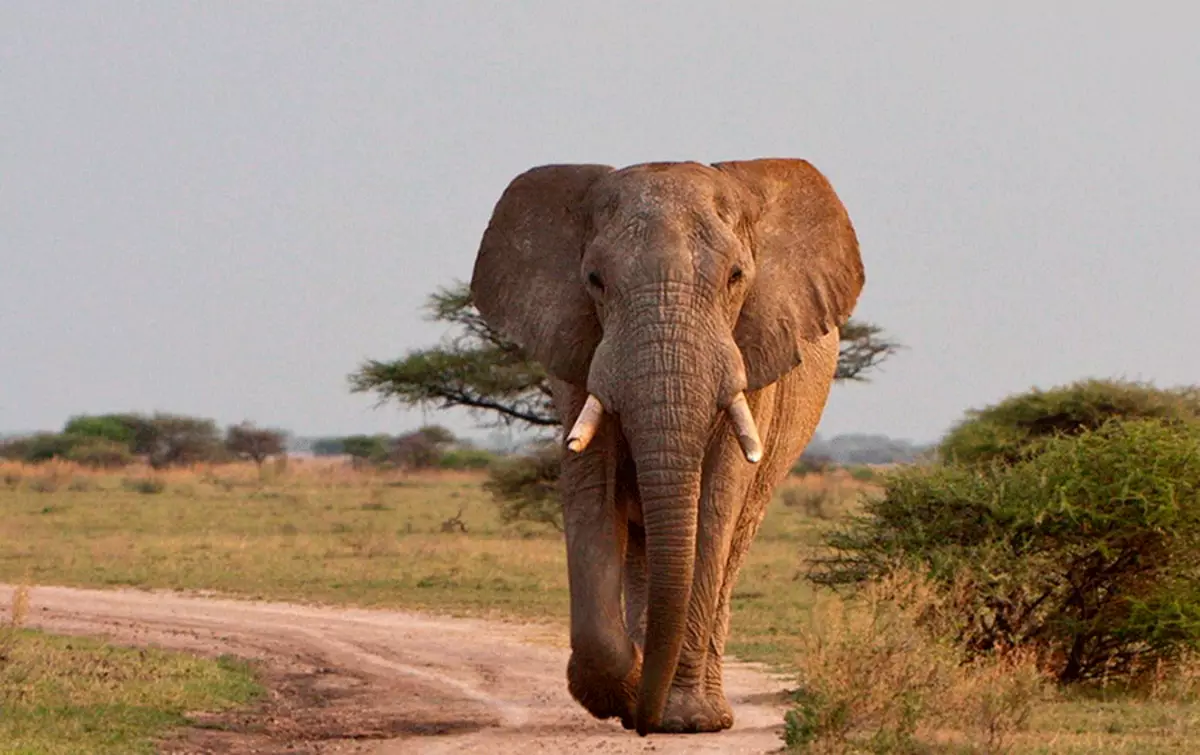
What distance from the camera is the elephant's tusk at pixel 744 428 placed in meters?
9.34

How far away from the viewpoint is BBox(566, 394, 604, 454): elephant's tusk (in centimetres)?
927

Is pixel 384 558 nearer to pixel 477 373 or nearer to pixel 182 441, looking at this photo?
pixel 477 373

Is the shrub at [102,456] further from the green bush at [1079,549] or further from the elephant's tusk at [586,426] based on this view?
the elephant's tusk at [586,426]

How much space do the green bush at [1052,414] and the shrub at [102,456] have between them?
50188 mm

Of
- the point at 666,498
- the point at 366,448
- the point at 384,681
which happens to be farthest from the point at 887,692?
the point at 366,448

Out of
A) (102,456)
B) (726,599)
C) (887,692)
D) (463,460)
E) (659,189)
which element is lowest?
(887,692)

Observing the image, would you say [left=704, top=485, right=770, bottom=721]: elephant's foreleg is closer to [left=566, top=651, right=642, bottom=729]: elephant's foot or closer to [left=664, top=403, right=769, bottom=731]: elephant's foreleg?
[left=664, top=403, right=769, bottom=731]: elephant's foreleg

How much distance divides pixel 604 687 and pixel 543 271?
216 cm

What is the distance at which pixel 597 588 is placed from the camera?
9.60 metres

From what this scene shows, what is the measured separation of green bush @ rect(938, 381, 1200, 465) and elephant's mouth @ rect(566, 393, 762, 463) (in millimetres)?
7480

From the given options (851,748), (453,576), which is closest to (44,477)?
(453,576)

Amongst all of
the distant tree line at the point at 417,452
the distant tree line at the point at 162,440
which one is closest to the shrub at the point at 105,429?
the distant tree line at the point at 162,440

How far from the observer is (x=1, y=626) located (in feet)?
44.3

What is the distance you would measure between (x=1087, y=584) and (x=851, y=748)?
171 inches
